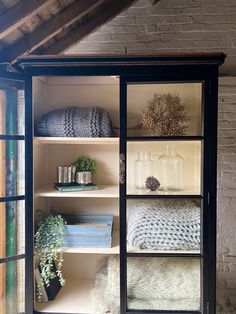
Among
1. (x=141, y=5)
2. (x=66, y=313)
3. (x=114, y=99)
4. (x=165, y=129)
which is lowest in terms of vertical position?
(x=66, y=313)

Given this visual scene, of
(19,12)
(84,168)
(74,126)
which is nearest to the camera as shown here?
(19,12)

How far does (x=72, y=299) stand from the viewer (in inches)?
71.7

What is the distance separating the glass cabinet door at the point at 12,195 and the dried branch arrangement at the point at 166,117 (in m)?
0.72

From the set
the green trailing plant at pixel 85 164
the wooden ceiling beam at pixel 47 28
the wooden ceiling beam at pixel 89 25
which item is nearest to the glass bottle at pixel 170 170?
the green trailing plant at pixel 85 164

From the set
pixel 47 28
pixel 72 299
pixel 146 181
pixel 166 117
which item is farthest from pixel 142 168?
pixel 47 28

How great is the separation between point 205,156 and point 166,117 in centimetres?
31

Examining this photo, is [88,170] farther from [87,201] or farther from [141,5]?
[141,5]

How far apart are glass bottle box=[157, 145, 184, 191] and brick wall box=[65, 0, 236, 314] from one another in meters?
0.59

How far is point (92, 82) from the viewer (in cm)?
199

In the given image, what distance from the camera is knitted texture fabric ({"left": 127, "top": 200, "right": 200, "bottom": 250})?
1624 mm

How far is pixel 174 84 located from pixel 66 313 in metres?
1.46

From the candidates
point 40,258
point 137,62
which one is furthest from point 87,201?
point 137,62

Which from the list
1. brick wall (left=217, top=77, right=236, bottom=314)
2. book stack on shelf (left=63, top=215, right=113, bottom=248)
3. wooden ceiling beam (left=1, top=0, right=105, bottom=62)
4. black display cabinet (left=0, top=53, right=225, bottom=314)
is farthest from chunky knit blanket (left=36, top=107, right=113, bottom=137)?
brick wall (left=217, top=77, right=236, bottom=314)

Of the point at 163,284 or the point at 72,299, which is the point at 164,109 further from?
the point at 72,299
